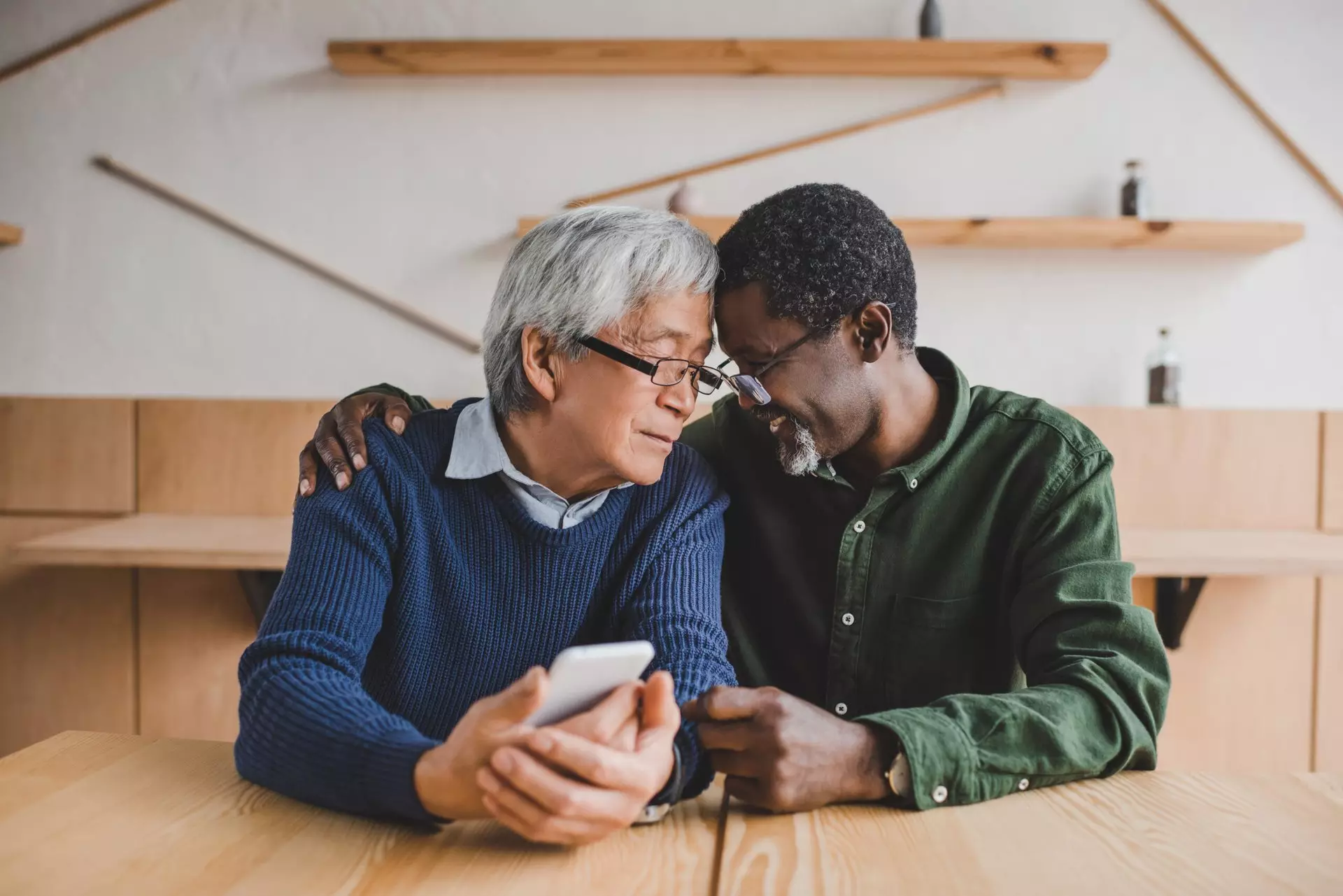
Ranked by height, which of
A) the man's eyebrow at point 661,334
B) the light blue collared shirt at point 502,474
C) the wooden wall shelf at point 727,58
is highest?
the wooden wall shelf at point 727,58

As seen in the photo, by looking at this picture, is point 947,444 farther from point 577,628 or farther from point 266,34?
point 266,34

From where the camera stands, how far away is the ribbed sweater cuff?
89 cm

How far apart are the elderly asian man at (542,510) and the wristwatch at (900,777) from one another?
259 millimetres

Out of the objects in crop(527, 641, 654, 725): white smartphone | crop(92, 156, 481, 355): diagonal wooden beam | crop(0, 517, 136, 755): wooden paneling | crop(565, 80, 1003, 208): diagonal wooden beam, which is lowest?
crop(0, 517, 136, 755): wooden paneling

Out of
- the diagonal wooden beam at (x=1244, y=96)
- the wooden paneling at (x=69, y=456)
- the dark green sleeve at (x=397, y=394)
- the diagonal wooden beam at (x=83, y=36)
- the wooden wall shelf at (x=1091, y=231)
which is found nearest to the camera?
the dark green sleeve at (x=397, y=394)

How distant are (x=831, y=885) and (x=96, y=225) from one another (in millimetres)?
3384

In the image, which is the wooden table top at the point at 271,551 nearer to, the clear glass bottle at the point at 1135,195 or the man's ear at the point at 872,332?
the clear glass bottle at the point at 1135,195

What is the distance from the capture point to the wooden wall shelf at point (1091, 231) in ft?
9.43

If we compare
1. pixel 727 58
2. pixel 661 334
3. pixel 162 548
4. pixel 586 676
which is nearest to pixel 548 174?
pixel 727 58

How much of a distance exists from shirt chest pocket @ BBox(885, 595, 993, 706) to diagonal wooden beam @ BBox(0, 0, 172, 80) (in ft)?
10.5

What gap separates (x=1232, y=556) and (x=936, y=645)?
1.37 metres

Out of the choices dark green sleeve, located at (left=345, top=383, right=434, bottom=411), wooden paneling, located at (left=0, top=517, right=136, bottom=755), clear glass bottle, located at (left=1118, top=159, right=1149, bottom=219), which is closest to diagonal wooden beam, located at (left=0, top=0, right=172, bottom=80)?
wooden paneling, located at (left=0, top=517, right=136, bottom=755)

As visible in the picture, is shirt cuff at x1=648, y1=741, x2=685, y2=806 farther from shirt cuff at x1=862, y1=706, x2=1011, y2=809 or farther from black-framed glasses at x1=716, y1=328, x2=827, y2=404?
black-framed glasses at x1=716, y1=328, x2=827, y2=404

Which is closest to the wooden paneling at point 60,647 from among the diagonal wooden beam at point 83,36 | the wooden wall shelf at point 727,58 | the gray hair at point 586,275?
the diagonal wooden beam at point 83,36
